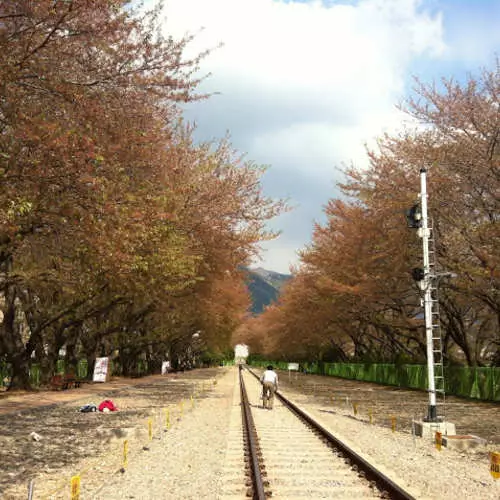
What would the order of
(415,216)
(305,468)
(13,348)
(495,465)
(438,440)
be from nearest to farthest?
(495,465) < (305,468) < (438,440) < (415,216) < (13,348)

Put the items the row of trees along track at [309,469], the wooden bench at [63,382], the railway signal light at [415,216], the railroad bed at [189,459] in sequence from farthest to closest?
the wooden bench at [63,382] < the railway signal light at [415,216] < the railroad bed at [189,459] < the row of trees along track at [309,469]

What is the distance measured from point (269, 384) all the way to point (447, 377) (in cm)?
1443

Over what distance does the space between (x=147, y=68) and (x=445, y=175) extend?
1534 centimetres

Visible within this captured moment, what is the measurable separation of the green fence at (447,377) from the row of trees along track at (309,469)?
1457 centimetres

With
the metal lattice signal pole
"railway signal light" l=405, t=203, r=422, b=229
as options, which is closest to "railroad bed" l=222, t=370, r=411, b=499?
the metal lattice signal pole

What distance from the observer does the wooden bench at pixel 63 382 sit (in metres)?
30.8

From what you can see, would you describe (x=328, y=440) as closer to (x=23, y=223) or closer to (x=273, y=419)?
(x=273, y=419)

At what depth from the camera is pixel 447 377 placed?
111 ft

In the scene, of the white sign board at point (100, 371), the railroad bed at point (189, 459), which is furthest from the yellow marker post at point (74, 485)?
the white sign board at point (100, 371)

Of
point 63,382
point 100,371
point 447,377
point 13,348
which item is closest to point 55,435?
point 13,348

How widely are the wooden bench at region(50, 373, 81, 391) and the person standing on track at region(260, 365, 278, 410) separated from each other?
1214cm

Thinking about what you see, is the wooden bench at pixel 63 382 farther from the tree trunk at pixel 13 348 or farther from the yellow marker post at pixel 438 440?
the yellow marker post at pixel 438 440

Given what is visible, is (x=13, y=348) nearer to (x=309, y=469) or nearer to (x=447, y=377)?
(x=309, y=469)

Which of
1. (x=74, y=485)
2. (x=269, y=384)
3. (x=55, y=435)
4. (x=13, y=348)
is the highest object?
(x=13, y=348)
